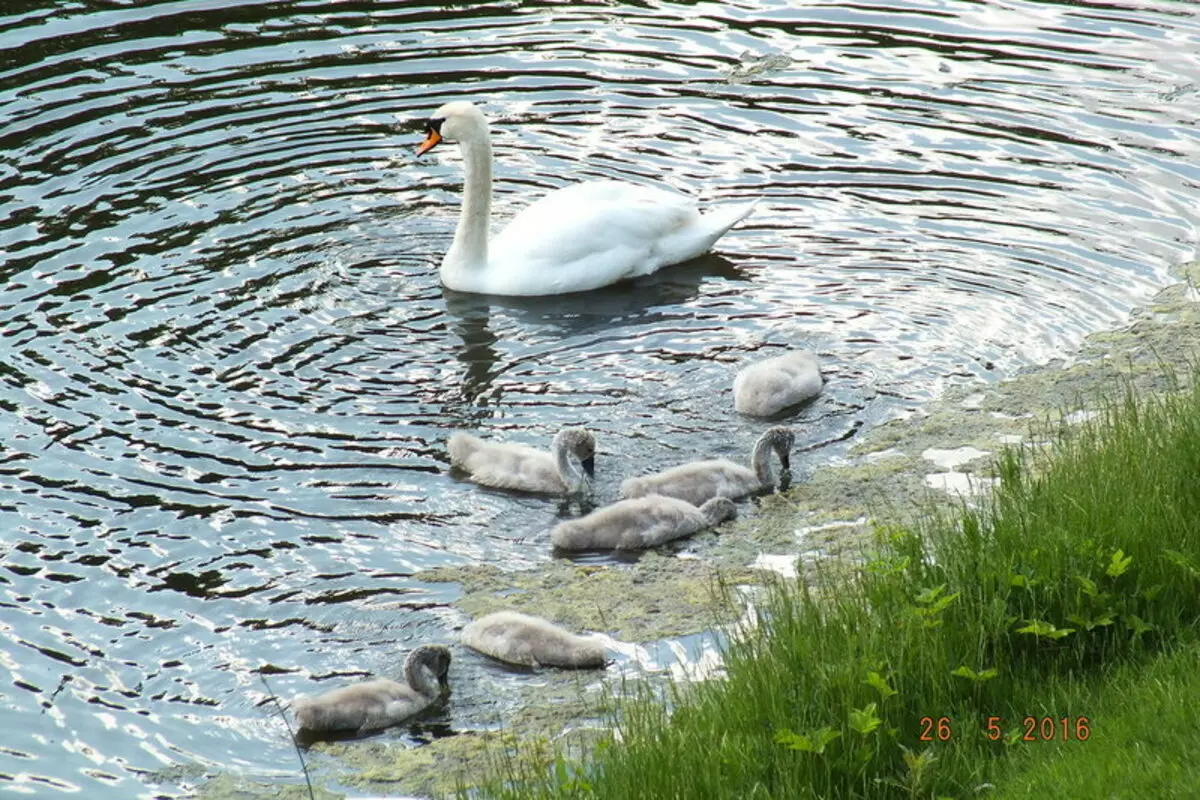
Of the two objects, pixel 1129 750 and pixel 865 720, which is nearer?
pixel 1129 750

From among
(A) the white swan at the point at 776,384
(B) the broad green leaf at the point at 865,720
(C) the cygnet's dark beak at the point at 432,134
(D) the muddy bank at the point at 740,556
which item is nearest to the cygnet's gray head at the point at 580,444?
(D) the muddy bank at the point at 740,556

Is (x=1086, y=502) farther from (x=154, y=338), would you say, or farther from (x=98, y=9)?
(x=98, y=9)

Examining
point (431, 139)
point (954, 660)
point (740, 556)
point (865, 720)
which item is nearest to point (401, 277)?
point (431, 139)

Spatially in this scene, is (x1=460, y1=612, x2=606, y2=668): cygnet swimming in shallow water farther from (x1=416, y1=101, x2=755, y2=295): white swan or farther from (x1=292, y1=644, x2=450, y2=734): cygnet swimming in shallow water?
(x1=416, y1=101, x2=755, y2=295): white swan

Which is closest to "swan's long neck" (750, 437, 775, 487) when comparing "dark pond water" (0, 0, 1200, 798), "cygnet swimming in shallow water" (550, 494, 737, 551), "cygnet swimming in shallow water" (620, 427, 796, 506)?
"cygnet swimming in shallow water" (620, 427, 796, 506)

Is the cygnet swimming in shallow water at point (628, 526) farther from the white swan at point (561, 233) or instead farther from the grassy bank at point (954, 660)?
the white swan at point (561, 233)

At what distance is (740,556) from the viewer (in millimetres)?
8406

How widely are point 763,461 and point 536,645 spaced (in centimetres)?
233

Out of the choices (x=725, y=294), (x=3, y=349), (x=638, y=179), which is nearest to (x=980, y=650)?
(x=725, y=294)

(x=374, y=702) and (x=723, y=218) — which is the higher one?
(x=723, y=218)

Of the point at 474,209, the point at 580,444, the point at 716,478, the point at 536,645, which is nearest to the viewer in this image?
the point at 536,645

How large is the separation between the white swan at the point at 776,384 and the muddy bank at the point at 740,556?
0.56 metres

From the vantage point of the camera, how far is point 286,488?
921 cm

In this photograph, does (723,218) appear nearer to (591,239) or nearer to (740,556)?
(591,239)
